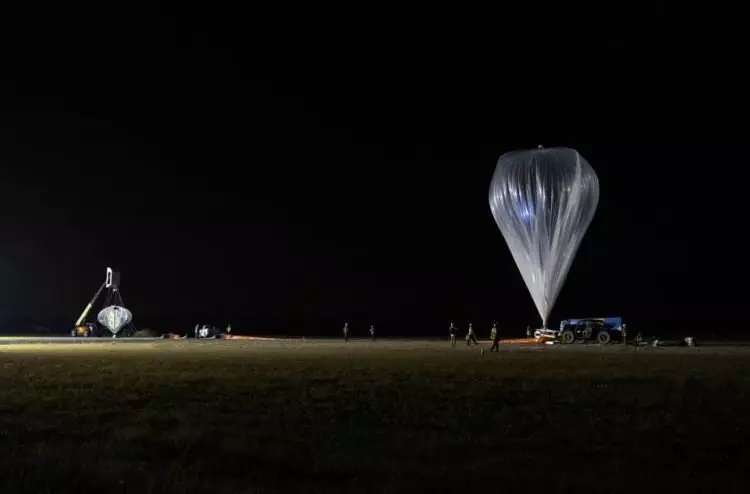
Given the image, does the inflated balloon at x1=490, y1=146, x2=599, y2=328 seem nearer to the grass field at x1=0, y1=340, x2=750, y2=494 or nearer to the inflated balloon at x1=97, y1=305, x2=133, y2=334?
the grass field at x1=0, y1=340, x2=750, y2=494

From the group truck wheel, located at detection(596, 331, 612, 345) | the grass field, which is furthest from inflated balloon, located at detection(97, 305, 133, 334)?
the grass field

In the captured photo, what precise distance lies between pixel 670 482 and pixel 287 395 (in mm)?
10353

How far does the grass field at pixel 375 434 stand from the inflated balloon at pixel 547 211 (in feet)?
92.0

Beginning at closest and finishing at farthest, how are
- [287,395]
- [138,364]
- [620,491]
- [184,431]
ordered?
[620,491] < [184,431] < [287,395] < [138,364]

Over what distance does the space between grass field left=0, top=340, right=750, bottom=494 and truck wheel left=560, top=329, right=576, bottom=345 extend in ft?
111

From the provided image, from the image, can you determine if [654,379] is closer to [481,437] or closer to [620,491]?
[481,437]

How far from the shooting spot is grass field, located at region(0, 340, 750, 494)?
923cm

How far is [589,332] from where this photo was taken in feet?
186

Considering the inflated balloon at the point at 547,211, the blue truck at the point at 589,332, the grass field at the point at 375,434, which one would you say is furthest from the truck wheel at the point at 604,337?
the grass field at the point at 375,434

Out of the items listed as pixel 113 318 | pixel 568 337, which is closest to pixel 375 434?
pixel 568 337

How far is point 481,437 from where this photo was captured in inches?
476

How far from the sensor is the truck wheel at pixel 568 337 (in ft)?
186

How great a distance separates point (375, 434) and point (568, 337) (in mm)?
46444

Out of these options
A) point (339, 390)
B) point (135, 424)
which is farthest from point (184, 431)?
point (339, 390)
